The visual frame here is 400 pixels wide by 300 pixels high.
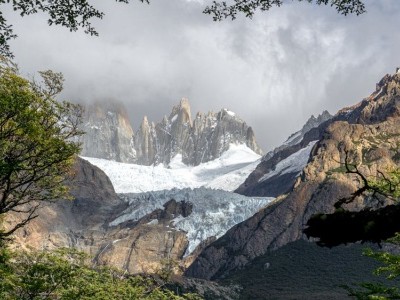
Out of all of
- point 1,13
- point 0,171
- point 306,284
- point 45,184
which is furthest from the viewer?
point 306,284

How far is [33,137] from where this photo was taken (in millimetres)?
25266

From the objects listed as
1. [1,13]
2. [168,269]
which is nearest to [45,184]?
[1,13]

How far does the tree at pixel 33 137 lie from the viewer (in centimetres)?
2395

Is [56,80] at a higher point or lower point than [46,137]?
higher

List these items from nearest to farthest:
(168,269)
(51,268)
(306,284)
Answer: (51,268)
(168,269)
(306,284)

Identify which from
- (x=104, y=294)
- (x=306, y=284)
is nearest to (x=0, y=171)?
(x=104, y=294)

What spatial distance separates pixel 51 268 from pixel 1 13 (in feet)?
87.4

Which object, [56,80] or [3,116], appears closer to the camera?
[3,116]

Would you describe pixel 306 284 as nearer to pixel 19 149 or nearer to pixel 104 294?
pixel 104 294

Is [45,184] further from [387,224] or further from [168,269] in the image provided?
[168,269]

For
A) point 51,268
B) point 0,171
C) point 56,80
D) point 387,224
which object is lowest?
point 51,268

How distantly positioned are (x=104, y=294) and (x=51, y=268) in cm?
869

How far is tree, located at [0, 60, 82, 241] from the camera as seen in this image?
2395cm

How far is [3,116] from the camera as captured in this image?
2477 cm
